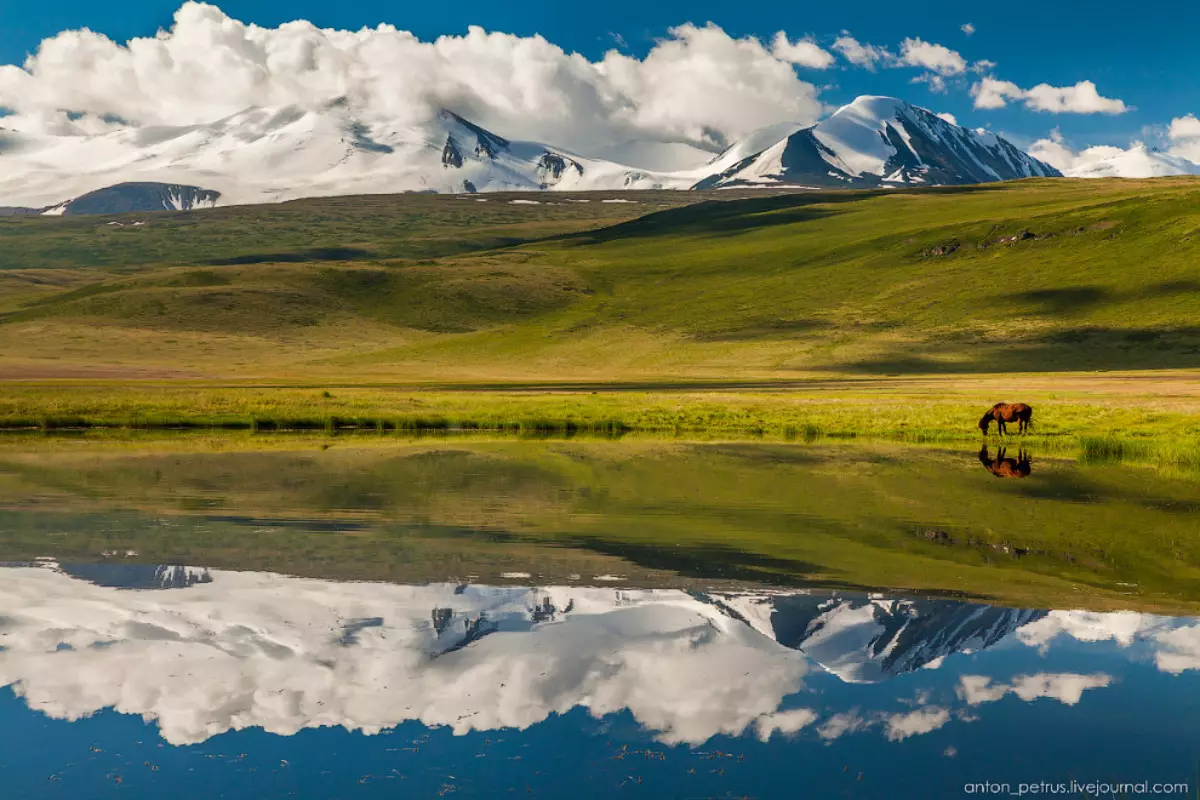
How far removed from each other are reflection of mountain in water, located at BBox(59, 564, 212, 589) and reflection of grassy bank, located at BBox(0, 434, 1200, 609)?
1.03 m

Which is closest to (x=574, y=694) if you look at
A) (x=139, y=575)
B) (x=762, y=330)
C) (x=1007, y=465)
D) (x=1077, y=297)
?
(x=139, y=575)

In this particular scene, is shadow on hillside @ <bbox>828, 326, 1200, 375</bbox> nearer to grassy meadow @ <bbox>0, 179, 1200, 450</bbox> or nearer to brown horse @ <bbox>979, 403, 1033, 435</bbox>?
Result: grassy meadow @ <bbox>0, 179, 1200, 450</bbox>

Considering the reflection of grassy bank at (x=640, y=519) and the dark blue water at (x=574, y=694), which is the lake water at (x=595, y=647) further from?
the reflection of grassy bank at (x=640, y=519)

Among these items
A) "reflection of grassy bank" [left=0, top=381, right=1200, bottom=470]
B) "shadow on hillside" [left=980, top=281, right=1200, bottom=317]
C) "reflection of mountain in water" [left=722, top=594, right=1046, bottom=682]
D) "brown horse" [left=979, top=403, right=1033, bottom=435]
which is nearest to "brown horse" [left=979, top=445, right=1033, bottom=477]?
"reflection of grassy bank" [left=0, top=381, right=1200, bottom=470]

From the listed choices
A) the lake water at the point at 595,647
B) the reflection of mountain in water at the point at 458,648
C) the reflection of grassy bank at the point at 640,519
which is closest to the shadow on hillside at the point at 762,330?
the reflection of grassy bank at the point at 640,519

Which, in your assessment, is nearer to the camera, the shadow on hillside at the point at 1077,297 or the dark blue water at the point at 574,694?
the dark blue water at the point at 574,694

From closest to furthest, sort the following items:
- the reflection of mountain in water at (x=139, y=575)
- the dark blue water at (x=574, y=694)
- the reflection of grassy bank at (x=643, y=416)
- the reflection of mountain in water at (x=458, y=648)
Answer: the dark blue water at (x=574, y=694) < the reflection of mountain in water at (x=458, y=648) < the reflection of mountain in water at (x=139, y=575) < the reflection of grassy bank at (x=643, y=416)

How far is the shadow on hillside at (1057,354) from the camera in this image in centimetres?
14100

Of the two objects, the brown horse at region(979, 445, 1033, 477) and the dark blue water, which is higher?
the brown horse at region(979, 445, 1033, 477)

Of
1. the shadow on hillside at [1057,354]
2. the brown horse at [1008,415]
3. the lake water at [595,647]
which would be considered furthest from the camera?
the shadow on hillside at [1057,354]

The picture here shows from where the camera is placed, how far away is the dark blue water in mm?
11500

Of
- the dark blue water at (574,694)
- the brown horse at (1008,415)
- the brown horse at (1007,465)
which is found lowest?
the dark blue water at (574,694)

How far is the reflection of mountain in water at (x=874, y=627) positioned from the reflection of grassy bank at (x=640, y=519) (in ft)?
4.48

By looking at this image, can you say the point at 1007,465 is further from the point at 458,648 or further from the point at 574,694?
the point at 574,694
